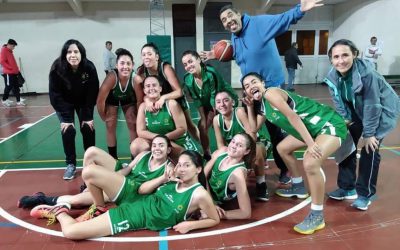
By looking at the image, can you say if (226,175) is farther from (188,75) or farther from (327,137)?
(188,75)

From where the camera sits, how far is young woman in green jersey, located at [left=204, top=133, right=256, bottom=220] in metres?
2.85

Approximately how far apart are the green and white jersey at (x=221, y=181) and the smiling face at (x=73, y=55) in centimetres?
190

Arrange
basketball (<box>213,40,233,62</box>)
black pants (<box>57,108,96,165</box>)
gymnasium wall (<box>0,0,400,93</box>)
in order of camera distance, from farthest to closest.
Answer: gymnasium wall (<box>0,0,400,93</box>) → black pants (<box>57,108,96,165</box>) → basketball (<box>213,40,233,62</box>)

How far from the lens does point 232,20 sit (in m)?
3.41

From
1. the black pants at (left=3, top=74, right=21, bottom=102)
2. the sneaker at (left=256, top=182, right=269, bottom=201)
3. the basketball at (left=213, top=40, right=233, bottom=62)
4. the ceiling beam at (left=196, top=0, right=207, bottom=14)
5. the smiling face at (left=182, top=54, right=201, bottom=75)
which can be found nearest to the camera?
the sneaker at (left=256, top=182, right=269, bottom=201)

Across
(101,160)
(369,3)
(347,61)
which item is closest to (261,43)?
(347,61)

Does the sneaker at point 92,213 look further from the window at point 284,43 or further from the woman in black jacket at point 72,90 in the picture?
the window at point 284,43

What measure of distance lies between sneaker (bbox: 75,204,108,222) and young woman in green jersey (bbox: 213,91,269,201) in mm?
1301

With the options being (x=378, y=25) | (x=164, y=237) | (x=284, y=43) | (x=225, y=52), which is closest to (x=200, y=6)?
(x=284, y=43)

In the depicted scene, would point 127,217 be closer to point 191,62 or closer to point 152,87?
point 152,87

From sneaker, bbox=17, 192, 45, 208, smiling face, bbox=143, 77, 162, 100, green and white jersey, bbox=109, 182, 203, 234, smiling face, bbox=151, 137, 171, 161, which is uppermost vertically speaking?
smiling face, bbox=143, 77, 162, 100

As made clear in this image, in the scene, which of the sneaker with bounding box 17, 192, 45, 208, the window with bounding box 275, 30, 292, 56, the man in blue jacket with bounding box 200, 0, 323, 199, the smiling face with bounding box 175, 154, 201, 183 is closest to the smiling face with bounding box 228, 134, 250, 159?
the smiling face with bounding box 175, 154, 201, 183

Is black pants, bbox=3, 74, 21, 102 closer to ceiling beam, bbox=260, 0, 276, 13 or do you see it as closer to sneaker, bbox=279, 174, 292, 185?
ceiling beam, bbox=260, 0, 276, 13

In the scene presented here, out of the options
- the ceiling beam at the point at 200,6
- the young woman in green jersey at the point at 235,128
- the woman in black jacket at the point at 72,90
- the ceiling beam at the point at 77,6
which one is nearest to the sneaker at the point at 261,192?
the young woman in green jersey at the point at 235,128
